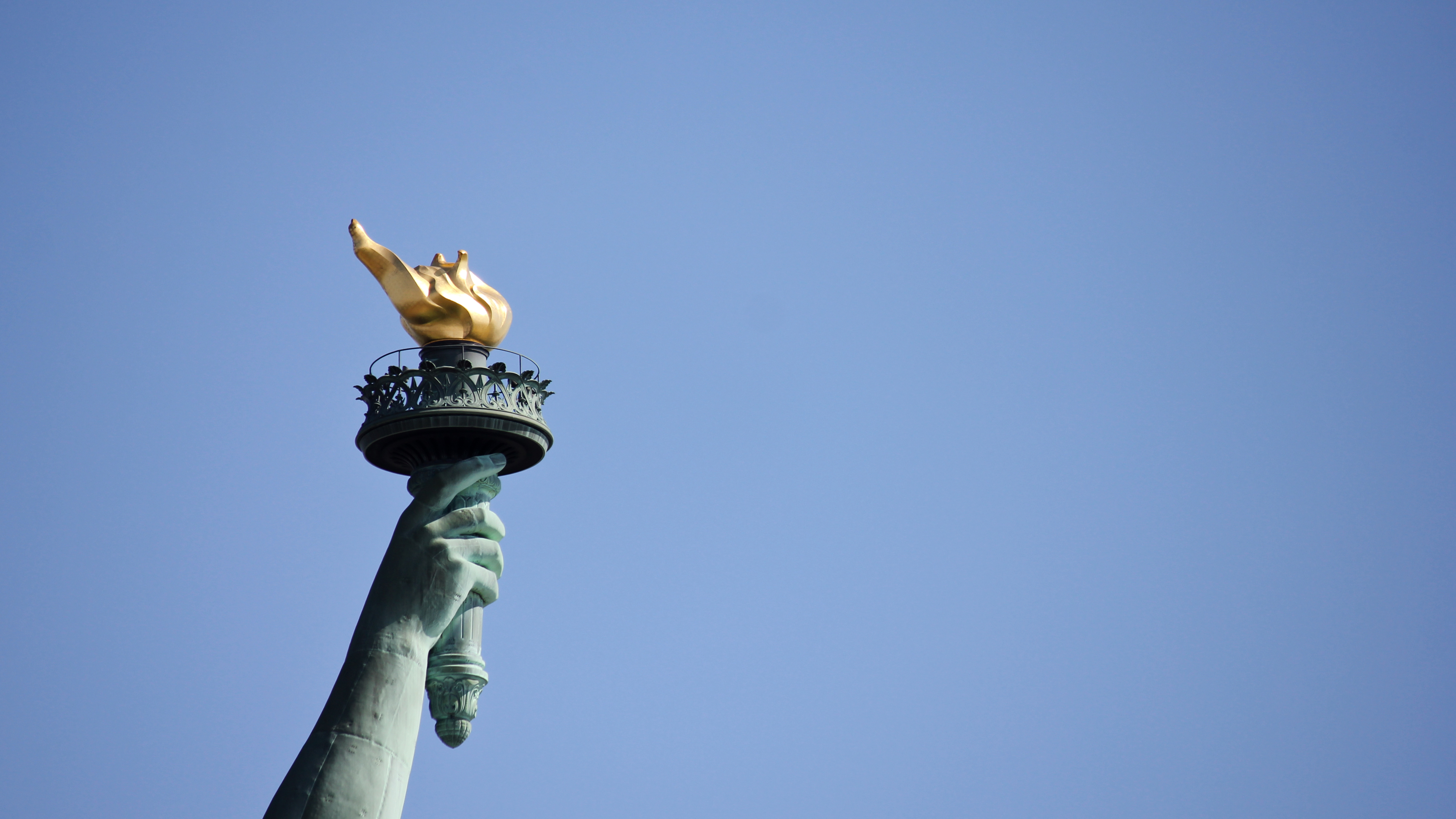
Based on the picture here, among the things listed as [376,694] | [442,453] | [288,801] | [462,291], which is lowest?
[288,801]

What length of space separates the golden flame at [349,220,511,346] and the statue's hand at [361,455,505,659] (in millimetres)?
1942

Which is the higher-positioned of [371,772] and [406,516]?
[406,516]

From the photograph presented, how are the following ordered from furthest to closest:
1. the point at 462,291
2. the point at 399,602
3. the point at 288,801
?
the point at 462,291
the point at 399,602
the point at 288,801

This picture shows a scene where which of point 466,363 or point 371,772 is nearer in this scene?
point 371,772

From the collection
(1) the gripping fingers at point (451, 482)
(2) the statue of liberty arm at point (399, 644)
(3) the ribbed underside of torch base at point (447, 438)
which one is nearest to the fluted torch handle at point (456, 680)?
(2) the statue of liberty arm at point (399, 644)

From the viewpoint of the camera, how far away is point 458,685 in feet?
67.9

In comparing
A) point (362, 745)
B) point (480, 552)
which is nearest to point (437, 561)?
point (480, 552)

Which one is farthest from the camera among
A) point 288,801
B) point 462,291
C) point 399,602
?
point 462,291

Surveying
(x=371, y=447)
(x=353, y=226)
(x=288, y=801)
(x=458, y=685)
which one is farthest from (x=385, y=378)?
(x=288, y=801)

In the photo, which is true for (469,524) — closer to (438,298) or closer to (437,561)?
(437,561)

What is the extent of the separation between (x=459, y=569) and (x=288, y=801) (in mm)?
3452

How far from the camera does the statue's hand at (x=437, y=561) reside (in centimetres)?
2011

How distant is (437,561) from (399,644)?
1111 millimetres

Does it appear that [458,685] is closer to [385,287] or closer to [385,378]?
[385,378]
